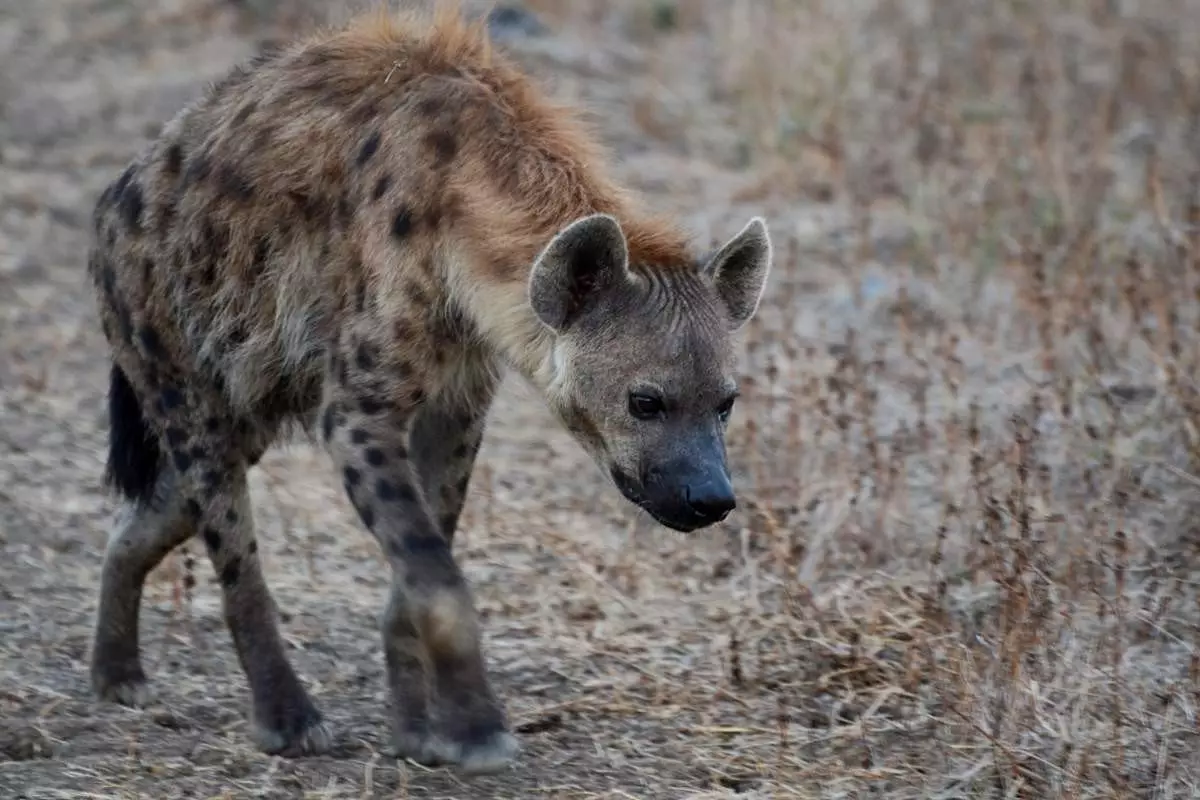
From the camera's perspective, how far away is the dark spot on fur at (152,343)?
4148mm

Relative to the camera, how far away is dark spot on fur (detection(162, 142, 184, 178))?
420 centimetres

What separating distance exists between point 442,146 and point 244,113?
544mm

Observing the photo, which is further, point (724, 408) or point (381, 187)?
point (381, 187)

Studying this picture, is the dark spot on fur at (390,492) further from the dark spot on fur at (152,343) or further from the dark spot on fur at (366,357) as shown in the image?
the dark spot on fur at (152,343)

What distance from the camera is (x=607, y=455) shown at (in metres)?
3.74

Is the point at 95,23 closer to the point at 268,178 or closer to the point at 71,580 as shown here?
the point at 71,580

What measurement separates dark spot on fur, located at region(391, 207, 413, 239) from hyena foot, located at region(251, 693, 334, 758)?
36.5 inches

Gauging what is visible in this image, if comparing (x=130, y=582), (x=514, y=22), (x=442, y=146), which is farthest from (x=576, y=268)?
(x=514, y=22)

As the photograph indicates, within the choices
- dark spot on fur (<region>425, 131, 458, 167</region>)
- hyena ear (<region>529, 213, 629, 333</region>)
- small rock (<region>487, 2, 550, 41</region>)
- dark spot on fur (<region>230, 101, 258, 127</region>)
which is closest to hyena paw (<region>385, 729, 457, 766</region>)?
hyena ear (<region>529, 213, 629, 333</region>)

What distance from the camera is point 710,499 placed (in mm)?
3557

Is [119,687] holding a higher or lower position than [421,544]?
lower

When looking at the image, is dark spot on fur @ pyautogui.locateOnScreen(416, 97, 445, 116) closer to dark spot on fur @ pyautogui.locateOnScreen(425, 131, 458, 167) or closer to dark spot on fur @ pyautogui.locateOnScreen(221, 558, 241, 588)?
dark spot on fur @ pyautogui.locateOnScreen(425, 131, 458, 167)

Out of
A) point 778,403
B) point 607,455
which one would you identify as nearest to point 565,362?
point 607,455

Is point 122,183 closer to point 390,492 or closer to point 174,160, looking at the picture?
point 174,160
